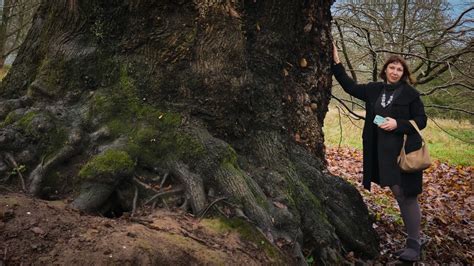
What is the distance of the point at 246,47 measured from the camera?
4039 mm

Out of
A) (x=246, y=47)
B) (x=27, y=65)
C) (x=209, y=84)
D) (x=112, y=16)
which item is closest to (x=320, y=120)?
(x=246, y=47)

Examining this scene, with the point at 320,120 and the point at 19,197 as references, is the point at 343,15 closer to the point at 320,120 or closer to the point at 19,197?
the point at 320,120

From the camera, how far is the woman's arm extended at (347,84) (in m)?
4.93

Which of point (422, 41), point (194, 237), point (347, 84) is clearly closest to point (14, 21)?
point (422, 41)

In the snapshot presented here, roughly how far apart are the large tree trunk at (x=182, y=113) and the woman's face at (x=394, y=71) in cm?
96

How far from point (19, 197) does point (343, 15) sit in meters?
6.53

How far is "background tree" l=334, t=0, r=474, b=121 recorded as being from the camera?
641 cm

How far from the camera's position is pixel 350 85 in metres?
5.01

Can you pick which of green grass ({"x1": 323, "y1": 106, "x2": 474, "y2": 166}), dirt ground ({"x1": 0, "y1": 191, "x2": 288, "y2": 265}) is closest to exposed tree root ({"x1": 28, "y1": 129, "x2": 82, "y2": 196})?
dirt ground ({"x1": 0, "y1": 191, "x2": 288, "y2": 265})

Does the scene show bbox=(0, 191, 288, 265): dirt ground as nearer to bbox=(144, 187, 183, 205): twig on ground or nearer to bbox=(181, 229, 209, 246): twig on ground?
bbox=(181, 229, 209, 246): twig on ground

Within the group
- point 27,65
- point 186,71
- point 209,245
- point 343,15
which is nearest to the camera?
point 209,245

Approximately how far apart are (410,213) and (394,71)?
1490 millimetres

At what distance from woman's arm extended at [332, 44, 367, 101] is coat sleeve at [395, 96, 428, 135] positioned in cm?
60

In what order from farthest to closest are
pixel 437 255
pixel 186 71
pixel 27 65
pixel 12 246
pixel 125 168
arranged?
1. pixel 437 255
2. pixel 27 65
3. pixel 186 71
4. pixel 125 168
5. pixel 12 246
